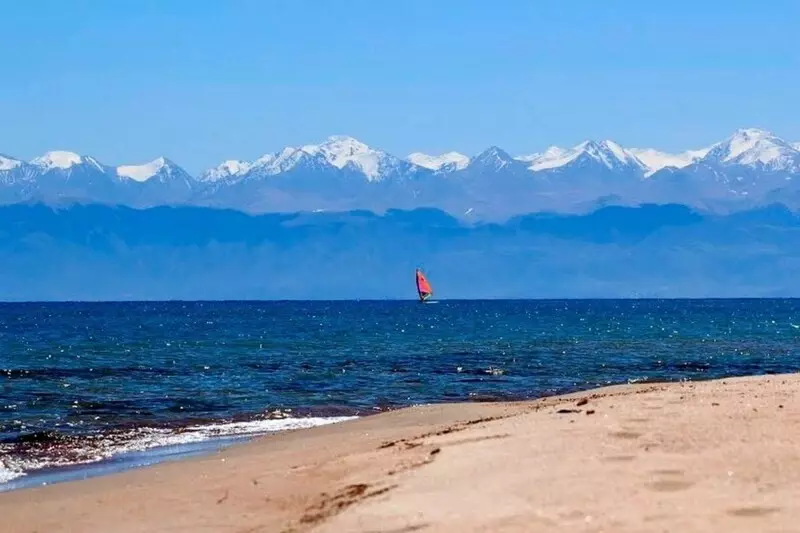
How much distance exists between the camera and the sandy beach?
40.0 ft

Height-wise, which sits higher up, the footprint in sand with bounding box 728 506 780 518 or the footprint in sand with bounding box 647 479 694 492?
the footprint in sand with bounding box 647 479 694 492

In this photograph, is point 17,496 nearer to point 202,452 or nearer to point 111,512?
point 111,512

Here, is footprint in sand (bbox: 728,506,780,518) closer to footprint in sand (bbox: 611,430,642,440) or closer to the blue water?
footprint in sand (bbox: 611,430,642,440)

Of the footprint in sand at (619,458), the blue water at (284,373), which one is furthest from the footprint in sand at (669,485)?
the blue water at (284,373)

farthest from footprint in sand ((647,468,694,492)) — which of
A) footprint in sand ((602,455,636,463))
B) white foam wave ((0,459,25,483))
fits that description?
white foam wave ((0,459,25,483))

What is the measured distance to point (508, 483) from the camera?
542 inches

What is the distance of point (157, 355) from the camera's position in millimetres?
65750

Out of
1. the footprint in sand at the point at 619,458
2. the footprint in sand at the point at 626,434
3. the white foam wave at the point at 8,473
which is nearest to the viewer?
the footprint in sand at the point at 619,458

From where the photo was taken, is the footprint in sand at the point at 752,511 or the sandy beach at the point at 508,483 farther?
the sandy beach at the point at 508,483

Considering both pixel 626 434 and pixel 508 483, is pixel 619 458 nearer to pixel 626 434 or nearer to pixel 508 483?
pixel 508 483

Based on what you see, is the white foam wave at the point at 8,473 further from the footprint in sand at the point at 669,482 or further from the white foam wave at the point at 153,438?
the footprint in sand at the point at 669,482

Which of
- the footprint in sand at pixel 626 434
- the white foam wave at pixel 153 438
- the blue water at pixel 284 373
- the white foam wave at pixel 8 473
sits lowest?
the white foam wave at pixel 8 473

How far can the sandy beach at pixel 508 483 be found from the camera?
40.0 ft

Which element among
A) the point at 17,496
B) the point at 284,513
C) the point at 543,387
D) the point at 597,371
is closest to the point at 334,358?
the point at 597,371
